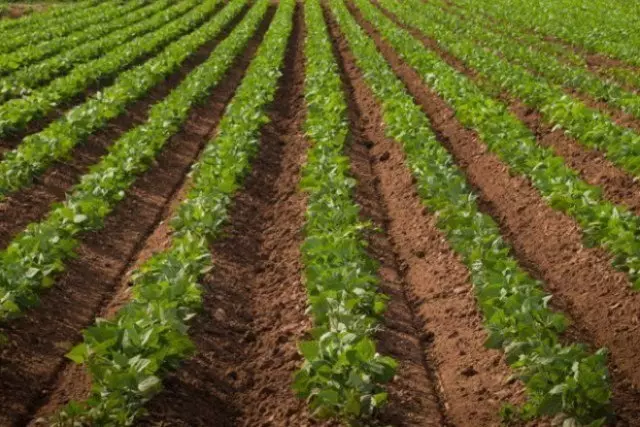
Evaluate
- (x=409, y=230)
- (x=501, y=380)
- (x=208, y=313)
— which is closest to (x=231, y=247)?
(x=208, y=313)

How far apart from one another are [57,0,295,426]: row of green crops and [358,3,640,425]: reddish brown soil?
11.2 ft

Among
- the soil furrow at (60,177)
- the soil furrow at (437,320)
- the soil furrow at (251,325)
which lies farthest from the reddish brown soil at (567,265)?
the soil furrow at (60,177)

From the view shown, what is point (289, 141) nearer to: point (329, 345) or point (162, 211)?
point (162, 211)

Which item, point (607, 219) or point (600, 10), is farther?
point (600, 10)

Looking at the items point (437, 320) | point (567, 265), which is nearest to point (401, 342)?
point (437, 320)

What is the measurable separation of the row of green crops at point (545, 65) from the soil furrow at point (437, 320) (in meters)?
5.73

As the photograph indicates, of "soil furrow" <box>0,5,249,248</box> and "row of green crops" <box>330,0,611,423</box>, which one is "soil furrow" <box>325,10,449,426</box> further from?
"soil furrow" <box>0,5,249,248</box>

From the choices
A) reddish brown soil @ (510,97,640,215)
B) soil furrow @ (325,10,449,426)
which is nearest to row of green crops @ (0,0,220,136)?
soil furrow @ (325,10,449,426)

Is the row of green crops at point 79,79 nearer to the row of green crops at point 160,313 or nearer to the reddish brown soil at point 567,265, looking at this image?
the row of green crops at point 160,313

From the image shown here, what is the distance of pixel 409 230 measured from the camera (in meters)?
8.67

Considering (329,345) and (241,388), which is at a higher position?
(329,345)

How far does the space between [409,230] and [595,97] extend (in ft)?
25.2

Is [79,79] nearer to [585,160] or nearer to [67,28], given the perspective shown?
[585,160]

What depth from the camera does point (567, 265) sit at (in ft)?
24.4
